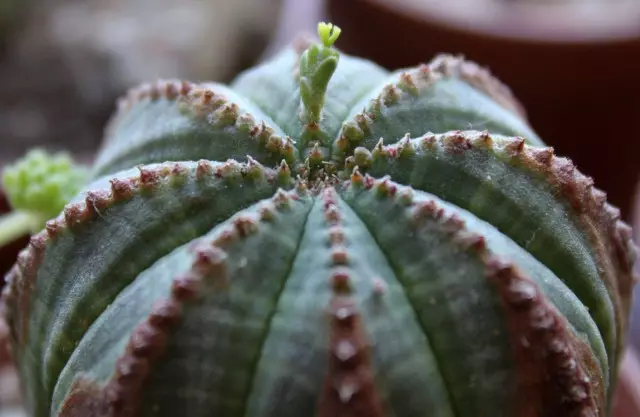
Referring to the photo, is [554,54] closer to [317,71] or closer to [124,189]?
[317,71]

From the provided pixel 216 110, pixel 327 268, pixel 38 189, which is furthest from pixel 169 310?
pixel 38 189

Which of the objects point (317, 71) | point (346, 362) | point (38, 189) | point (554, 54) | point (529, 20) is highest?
point (529, 20)

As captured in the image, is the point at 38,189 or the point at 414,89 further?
the point at 38,189

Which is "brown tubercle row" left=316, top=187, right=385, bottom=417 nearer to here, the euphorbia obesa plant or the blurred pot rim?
the euphorbia obesa plant

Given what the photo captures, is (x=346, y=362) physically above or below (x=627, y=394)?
below

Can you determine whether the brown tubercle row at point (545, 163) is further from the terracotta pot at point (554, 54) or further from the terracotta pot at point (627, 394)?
the terracotta pot at point (554, 54)

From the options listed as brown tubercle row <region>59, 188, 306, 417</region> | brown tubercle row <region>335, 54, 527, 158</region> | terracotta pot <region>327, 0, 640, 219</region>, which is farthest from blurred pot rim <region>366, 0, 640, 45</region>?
brown tubercle row <region>59, 188, 306, 417</region>

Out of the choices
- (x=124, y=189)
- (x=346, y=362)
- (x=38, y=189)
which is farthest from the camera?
(x=38, y=189)

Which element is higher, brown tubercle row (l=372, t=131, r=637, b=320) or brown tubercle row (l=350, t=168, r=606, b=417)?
brown tubercle row (l=372, t=131, r=637, b=320)
